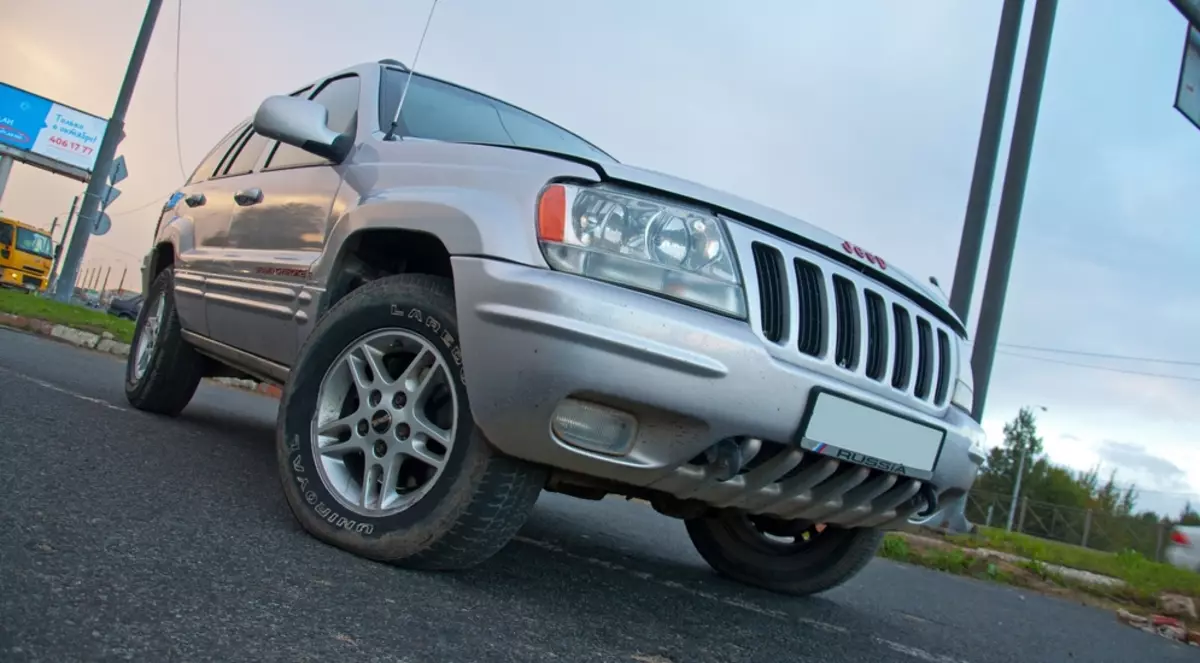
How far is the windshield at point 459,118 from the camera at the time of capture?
3129 mm

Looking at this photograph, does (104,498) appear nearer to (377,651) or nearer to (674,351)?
(377,651)

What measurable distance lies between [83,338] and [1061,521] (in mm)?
24824

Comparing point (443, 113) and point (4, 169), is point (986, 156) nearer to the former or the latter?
point (443, 113)

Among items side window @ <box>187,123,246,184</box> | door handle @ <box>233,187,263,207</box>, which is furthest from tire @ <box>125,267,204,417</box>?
door handle @ <box>233,187,263,207</box>

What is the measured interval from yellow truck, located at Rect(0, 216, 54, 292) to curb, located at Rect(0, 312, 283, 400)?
1831cm

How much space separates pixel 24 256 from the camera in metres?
26.6

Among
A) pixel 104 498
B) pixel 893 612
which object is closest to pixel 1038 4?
pixel 893 612

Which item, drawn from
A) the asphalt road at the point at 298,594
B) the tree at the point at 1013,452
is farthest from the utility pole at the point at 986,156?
the tree at the point at 1013,452

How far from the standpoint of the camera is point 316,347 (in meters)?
2.47

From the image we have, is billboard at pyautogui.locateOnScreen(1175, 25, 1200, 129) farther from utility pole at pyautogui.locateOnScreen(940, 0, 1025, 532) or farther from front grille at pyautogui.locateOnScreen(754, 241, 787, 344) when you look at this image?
front grille at pyautogui.locateOnScreen(754, 241, 787, 344)

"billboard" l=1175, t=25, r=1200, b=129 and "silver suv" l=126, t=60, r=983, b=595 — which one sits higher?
"billboard" l=1175, t=25, r=1200, b=129

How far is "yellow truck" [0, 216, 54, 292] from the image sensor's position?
26.0 meters

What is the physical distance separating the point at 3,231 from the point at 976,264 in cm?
2796

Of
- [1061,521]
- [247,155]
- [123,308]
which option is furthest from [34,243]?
[1061,521]
